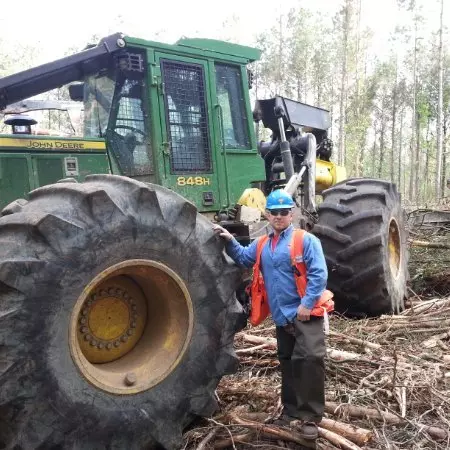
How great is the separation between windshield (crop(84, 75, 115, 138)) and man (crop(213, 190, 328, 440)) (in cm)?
174

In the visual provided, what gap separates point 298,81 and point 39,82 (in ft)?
122

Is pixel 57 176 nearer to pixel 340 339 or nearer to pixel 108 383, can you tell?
pixel 108 383

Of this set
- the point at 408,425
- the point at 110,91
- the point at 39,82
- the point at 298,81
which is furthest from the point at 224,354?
the point at 298,81

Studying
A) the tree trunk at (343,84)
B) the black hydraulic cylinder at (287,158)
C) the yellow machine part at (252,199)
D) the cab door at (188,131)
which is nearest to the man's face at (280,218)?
the cab door at (188,131)

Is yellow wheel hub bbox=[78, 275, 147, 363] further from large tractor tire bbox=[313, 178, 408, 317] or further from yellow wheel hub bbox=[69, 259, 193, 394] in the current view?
large tractor tire bbox=[313, 178, 408, 317]

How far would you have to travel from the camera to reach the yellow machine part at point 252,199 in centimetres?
532

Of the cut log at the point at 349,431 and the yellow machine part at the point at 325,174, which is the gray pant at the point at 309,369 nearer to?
the cut log at the point at 349,431

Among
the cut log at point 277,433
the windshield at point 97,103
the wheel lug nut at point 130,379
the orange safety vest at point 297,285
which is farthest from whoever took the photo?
the windshield at point 97,103

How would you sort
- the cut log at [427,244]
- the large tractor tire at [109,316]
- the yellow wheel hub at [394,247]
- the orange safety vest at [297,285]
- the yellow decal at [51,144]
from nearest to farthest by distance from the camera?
1. the large tractor tire at [109,316]
2. the orange safety vest at [297,285]
3. the yellow decal at [51,144]
4. the yellow wheel hub at [394,247]
5. the cut log at [427,244]

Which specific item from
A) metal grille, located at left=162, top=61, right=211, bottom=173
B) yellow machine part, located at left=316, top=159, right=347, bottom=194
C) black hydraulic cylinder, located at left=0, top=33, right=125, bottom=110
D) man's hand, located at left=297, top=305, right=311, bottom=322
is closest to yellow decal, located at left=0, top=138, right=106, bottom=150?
black hydraulic cylinder, located at left=0, top=33, right=125, bottom=110

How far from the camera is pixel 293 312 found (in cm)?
361

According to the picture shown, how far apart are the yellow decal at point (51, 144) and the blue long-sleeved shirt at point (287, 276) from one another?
1620 mm

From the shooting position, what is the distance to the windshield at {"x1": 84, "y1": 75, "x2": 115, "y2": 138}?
15.5 feet

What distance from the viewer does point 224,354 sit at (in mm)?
3531
